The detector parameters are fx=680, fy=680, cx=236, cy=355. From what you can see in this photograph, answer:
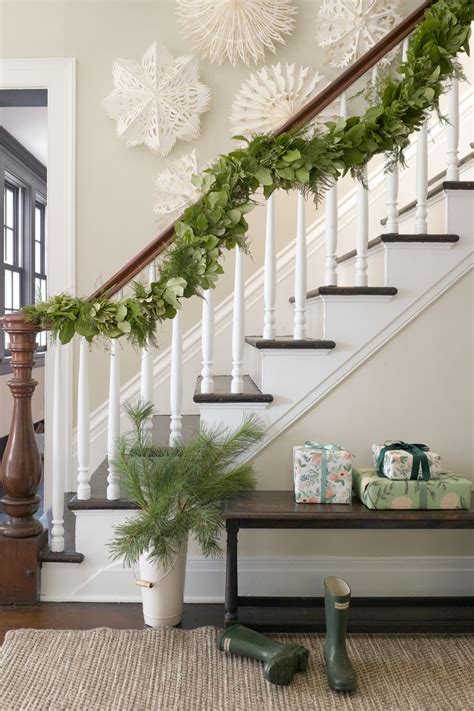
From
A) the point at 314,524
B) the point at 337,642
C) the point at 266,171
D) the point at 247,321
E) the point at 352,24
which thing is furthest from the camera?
the point at 247,321

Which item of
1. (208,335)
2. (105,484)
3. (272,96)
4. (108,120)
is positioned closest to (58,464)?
(105,484)

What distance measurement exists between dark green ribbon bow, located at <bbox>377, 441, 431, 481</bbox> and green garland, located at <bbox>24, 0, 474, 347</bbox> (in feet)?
2.64

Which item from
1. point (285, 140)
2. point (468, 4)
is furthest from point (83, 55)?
point (468, 4)

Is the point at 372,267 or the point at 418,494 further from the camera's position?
the point at 372,267

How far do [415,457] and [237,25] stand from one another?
2408mm

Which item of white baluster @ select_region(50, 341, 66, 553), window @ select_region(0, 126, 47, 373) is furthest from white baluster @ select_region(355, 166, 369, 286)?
window @ select_region(0, 126, 47, 373)

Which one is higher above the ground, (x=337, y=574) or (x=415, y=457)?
(x=415, y=457)

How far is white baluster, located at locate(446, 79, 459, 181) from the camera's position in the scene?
2.43 m

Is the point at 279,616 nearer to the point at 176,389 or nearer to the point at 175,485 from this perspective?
the point at 175,485

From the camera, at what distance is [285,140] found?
2.23 meters

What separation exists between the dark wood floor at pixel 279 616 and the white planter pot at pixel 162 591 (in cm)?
6

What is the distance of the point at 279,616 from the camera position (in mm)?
2275

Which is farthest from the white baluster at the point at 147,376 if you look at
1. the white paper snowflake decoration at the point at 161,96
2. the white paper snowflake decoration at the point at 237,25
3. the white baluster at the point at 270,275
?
the white paper snowflake decoration at the point at 237,25

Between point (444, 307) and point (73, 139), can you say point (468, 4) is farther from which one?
point (73, 139)
